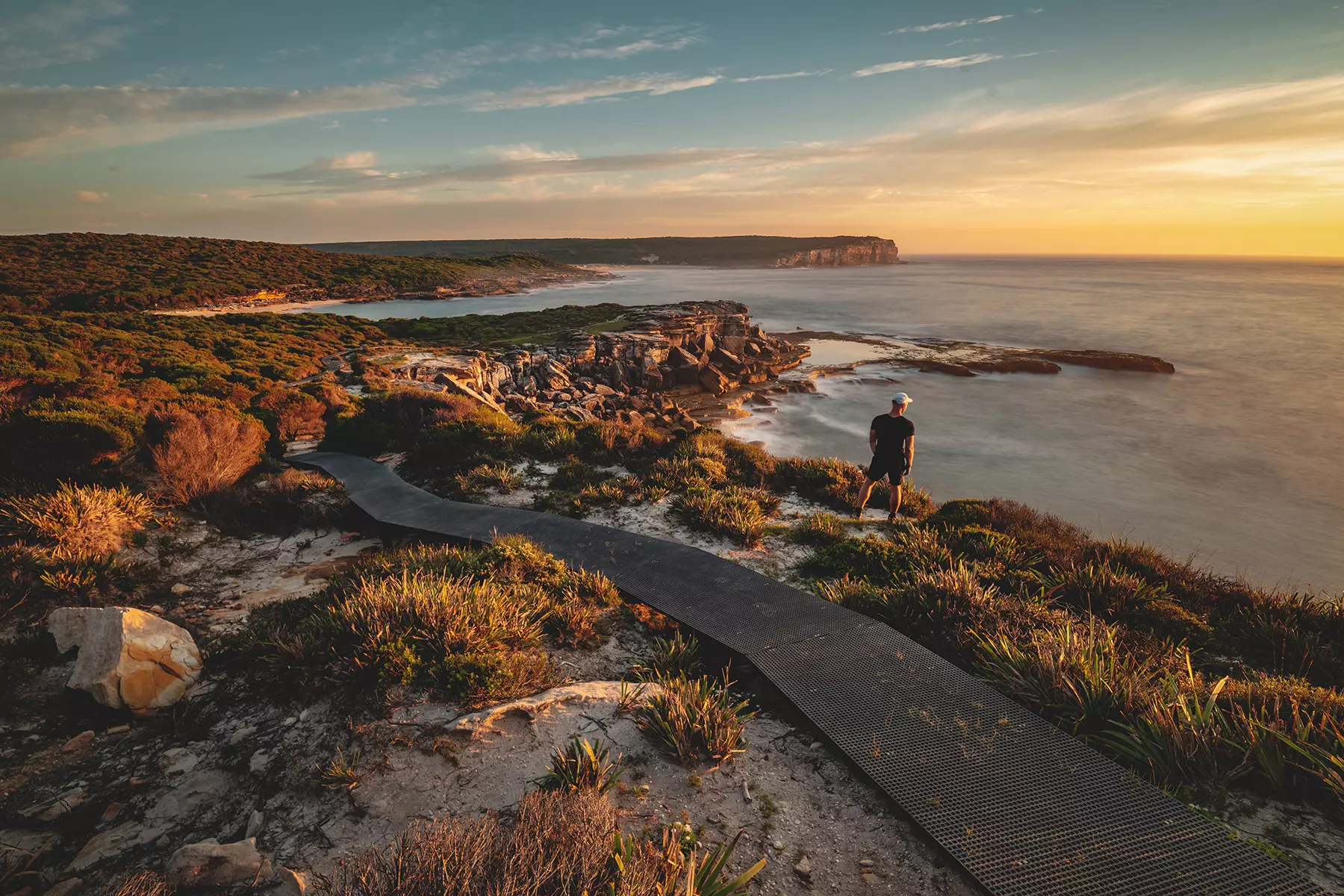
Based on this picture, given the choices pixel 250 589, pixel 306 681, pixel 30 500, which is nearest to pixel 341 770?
pixel 306 681

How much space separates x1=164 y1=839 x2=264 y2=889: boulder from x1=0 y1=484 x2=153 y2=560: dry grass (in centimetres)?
534

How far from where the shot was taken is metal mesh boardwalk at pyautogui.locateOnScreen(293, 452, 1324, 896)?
3045 mm

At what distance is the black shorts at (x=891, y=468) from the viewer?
9.77m

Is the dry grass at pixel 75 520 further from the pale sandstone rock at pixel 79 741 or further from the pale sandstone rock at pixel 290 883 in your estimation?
the pale sandstone rock at pixel 290 883

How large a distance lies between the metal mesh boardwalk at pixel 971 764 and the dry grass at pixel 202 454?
291 inches

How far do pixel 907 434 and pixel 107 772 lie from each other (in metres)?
10.2

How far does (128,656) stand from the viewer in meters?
4.45

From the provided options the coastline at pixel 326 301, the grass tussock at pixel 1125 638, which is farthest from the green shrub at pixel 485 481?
the coastline at pixel 326 301

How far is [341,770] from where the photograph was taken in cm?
356

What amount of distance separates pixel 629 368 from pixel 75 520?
25453 millimetres

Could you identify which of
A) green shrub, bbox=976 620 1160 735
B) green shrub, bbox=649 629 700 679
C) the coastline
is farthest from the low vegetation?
green shrub, bbox=976 620 1160 735

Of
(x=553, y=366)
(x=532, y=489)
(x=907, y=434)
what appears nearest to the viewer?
(x=907, y=434)

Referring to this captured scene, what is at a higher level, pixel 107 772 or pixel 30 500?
pixel 30 500

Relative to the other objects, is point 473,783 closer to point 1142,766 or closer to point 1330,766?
point 1142,766
